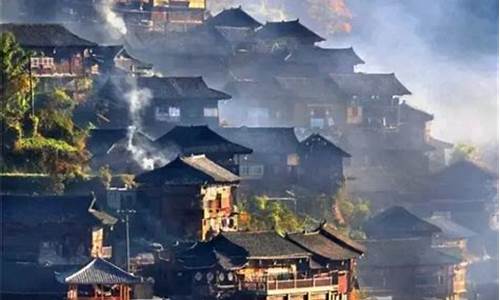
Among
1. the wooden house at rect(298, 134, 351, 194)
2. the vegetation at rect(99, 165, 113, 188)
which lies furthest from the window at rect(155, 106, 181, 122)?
the vegetation at rect(99, 165, 113, 188)

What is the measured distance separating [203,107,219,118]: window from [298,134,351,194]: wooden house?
216cm

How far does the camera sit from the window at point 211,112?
155 feet

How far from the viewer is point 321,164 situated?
151ft

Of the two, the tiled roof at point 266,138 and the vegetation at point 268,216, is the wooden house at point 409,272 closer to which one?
the vegetation at point 268,216

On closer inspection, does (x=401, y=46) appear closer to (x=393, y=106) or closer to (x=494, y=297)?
(x=393, y=106)

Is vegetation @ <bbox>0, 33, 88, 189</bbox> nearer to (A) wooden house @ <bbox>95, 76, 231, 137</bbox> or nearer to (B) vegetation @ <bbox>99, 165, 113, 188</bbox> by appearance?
(B) vegetation @ <bbox>99, 165, 113, 188</bbox>

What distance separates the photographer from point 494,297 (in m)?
46.8

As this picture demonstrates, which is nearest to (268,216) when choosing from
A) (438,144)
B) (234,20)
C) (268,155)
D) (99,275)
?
(268,155)

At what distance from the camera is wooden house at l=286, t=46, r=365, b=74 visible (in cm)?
5247

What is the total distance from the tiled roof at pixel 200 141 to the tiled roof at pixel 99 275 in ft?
24.1

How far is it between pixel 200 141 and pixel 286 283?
5.50 meters

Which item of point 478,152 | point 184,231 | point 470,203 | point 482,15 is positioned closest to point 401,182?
point 470,203

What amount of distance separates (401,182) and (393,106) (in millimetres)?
2473

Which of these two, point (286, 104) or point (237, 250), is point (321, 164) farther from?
point (237, 250)
